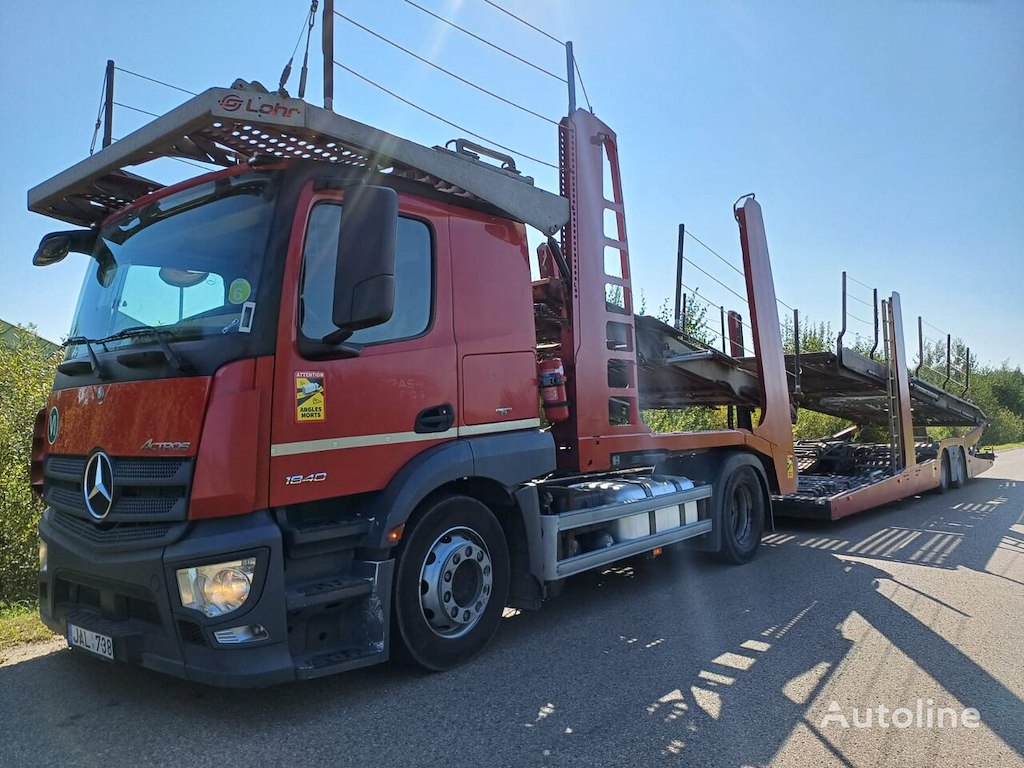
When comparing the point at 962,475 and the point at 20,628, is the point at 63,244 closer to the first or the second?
the point at 20,628

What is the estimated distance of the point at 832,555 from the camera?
735 centimetres

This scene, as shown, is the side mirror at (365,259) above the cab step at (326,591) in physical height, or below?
above

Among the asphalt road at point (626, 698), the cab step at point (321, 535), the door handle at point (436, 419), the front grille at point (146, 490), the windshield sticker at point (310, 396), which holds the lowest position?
the asphalt road at point (626, 698)

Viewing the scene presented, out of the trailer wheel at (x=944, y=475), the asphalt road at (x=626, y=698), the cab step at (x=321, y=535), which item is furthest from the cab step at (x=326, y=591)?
the trailer wheel at (x=944, y=475)

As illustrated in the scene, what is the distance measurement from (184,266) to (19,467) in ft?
13.2

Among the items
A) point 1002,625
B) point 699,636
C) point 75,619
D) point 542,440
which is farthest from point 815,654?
point 75,619

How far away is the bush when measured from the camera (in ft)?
20.3

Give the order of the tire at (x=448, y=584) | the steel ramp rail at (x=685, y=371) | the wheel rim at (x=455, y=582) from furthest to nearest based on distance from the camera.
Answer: the steel ramp rail at (x=685, y=371) < the wheel rim at (x=455, y=582) < the tire at (x=448, y=584)

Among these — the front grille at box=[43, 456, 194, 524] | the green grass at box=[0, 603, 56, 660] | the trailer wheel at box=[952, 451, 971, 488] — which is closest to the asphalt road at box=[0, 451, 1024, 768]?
the green grass at box=[0, 603, 56, 660]

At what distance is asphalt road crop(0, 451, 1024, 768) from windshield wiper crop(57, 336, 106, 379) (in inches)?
64.8

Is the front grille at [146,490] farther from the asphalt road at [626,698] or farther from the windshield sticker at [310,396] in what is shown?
the asphalt road at [626,698]

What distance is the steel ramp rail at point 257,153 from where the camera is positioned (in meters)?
3.30

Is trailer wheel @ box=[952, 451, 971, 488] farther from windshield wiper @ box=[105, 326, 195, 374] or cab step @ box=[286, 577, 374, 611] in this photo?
windshield wiper @ box=[105, 326, 195, 374]

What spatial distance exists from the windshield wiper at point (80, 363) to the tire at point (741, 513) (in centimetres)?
519
